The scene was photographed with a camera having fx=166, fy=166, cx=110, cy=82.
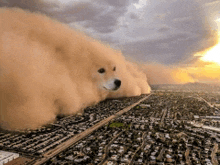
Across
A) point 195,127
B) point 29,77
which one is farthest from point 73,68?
point 195,127

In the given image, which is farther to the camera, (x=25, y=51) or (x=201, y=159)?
(x=25, y=51)

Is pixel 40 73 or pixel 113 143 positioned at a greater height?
pixel 40 73

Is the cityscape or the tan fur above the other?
the tan fur

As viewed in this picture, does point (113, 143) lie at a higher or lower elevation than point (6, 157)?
lower

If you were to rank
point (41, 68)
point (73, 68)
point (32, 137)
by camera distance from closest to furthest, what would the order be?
point (32, 137) < point (41, 68) < point (73, 68)

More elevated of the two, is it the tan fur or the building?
the tan fur

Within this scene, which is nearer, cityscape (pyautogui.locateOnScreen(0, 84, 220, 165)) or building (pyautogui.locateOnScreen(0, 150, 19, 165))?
building (pyautogui.locateOnScreen(0, 150, 19, 165))

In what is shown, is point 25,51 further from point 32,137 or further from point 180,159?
point 180,159

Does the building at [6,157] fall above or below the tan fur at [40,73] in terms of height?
below

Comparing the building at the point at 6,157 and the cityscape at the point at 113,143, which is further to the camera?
the cityscape at the point at 113,143

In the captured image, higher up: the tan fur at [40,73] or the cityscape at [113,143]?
the tan fur at [40,73]

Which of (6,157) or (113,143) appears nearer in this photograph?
(6,157)
